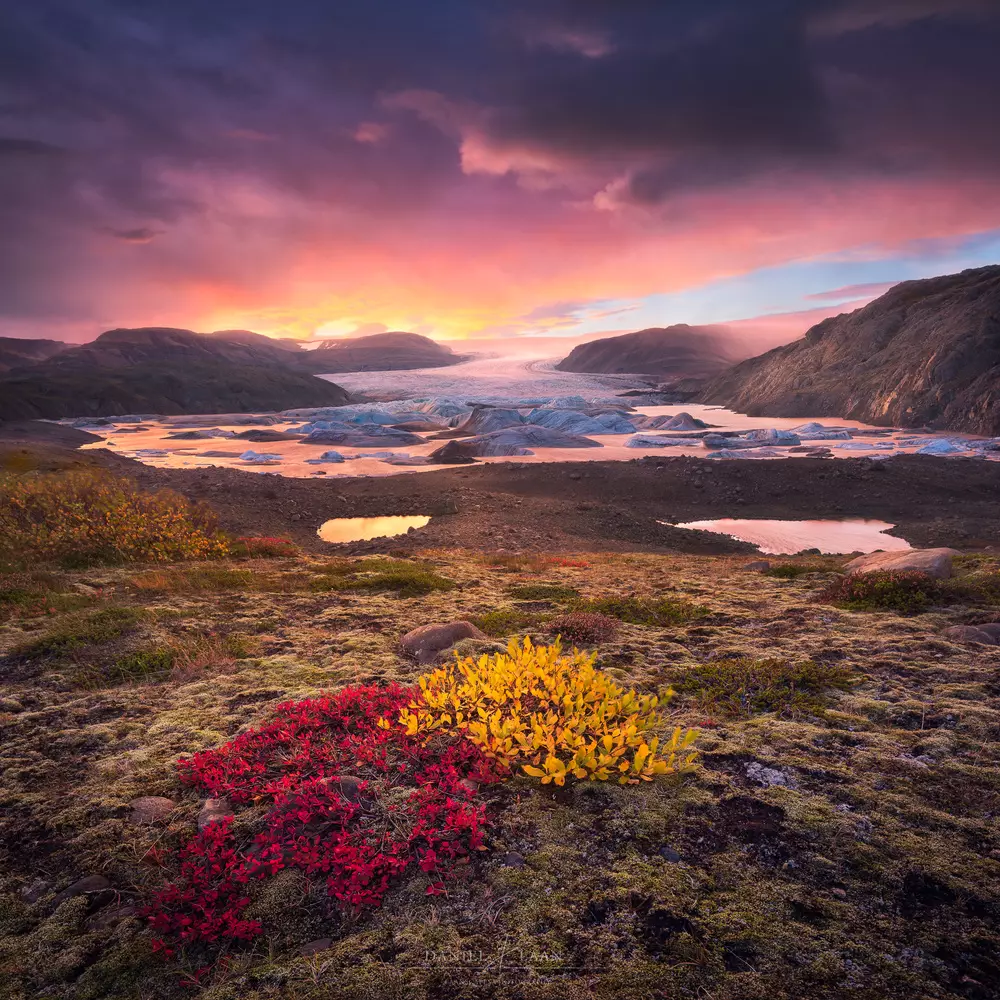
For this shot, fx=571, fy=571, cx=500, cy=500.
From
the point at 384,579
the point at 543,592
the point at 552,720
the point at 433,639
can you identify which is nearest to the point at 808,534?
the point at 543,592

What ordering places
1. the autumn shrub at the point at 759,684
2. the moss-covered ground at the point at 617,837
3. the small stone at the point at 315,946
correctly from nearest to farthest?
the moss-covered ground at the point at 617,837
the small stone at the point at 315,946
the autumn shrub at the point at 759,684

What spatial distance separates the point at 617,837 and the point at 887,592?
849 cm

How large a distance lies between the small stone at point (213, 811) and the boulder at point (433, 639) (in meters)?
3.42

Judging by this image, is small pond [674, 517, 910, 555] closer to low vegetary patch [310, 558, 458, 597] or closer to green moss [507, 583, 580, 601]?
green moss [507, 583, 580, 601]

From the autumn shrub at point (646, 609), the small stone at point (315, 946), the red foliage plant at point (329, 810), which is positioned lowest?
the autumn shrub at point (646, 609)

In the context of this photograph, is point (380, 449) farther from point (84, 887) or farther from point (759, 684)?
point (84, 887)

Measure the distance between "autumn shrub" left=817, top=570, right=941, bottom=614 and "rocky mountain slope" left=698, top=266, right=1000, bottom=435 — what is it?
261ft

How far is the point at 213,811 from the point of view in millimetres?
4793

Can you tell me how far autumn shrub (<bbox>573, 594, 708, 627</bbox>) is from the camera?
33.0 feet

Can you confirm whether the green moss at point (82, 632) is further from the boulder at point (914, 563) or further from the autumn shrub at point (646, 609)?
the boulder at point (914, 563)

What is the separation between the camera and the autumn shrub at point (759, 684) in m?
6.54

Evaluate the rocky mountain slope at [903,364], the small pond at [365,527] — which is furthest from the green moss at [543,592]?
Answer: the rocky mountain slope at [903,364]

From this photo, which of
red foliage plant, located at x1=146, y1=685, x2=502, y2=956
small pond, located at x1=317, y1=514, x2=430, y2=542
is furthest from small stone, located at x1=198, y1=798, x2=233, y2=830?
small pond, located at x1=317, y1=514, x2=430, y2=542

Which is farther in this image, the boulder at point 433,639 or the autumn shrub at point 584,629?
the autumn shrub at point 584,629
